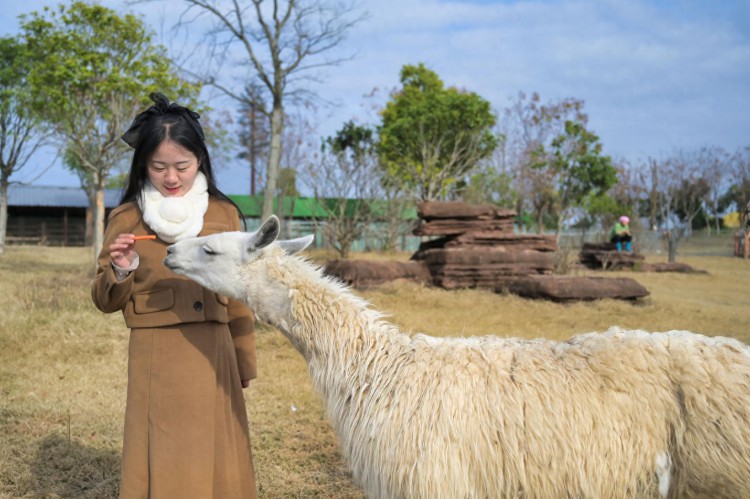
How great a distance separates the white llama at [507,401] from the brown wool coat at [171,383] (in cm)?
15

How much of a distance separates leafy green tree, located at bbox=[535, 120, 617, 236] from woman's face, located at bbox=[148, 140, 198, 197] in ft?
86.1

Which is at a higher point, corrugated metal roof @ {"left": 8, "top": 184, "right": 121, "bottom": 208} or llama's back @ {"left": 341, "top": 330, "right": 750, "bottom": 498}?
corrugated metal roof @ {"left": 8, "top": 184, "right": 121, "bottom": 208}

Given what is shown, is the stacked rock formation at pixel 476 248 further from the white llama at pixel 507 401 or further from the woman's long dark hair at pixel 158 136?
the woman's long dark hair at pixel 158 136

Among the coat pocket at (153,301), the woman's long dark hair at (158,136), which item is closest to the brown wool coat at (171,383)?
the coat pocket at (153,301)

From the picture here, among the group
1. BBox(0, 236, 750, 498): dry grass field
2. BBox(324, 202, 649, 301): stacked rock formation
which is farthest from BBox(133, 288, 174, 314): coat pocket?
BBox(324, 202, 649, 301): stacked rock formation

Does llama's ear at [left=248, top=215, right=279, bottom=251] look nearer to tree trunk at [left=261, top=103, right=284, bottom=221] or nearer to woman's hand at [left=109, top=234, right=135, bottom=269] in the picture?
woman's hand at [left=109, top=234, right=135, bottom=269]

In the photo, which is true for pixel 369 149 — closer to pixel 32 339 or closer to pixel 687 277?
pixel 687 277

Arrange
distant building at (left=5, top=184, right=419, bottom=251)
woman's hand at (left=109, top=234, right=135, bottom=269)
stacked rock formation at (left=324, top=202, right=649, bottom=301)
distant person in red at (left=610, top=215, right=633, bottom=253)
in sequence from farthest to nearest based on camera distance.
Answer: distant building at (left=5, top=184, right=419, bottom=251) → distant person in red at (left=610, top=215, right=633, bottom=253) → stacked rock formation at (left=324, top=202, right=649, bottom=301) → woman's hand at (left=109, top=234, right=135, bottom=269)

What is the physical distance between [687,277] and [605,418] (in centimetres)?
1789

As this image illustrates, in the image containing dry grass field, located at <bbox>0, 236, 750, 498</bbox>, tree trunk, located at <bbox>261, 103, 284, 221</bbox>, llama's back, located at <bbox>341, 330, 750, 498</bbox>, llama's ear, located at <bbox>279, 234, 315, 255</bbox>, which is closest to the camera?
llama's back, located at <bbox>341, 330, 750, 498</bbox>

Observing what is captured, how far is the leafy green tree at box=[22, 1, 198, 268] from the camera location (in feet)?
42.4

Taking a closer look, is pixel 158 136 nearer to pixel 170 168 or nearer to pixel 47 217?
pixel 170 168

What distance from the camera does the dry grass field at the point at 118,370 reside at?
4.39 m

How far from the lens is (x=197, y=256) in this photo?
2.68 metres
